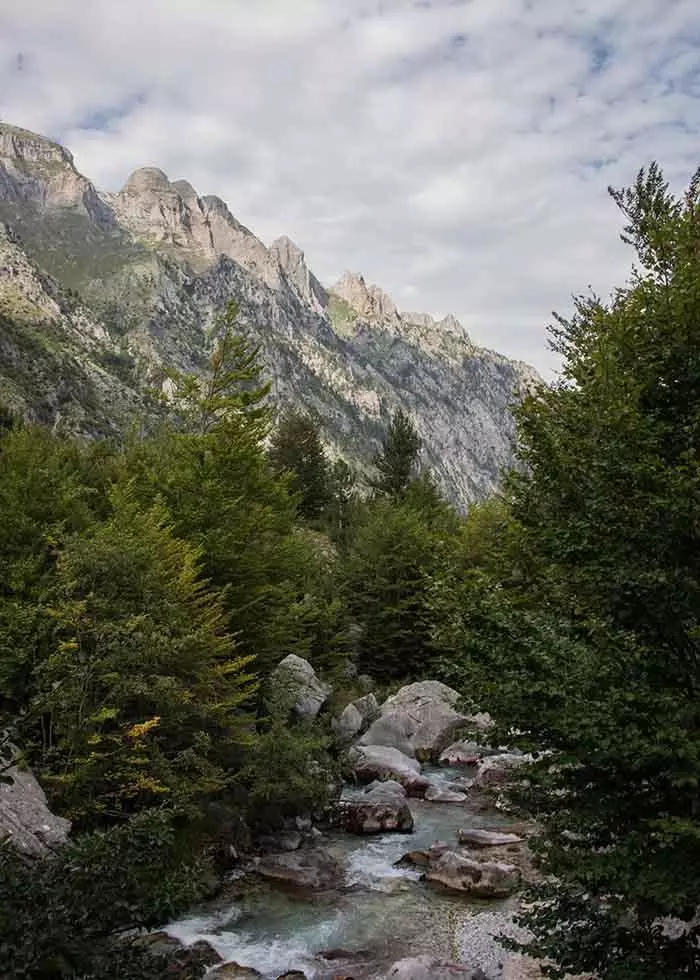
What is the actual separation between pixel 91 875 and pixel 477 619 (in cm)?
432

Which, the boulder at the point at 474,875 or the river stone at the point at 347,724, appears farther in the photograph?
the river stone at the point at 347,724

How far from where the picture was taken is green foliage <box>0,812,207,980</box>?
4625 millimetres

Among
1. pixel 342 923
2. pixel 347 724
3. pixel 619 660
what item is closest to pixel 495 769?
pixel 347 724

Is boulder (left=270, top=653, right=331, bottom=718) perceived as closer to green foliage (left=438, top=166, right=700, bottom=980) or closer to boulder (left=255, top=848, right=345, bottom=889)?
boulder (left=255, top=848, right=345, bottom=889)

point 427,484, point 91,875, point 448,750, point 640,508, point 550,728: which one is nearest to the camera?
point 91,875

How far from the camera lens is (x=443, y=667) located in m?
7.57

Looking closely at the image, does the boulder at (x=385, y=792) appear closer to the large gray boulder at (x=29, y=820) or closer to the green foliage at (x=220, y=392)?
the large gray boulder at (x=29, y=820)

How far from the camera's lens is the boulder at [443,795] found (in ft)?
68.6

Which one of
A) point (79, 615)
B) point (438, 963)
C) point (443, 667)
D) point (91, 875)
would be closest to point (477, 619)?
point (443, 667)

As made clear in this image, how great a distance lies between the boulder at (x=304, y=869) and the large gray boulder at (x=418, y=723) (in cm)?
992

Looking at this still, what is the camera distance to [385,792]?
785 inches

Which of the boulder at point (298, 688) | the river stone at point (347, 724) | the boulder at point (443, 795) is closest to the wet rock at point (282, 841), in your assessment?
the boulder at point (298, 688)

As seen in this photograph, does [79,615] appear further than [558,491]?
Yes

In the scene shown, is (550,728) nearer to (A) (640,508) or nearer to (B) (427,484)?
(A) (640,508)
